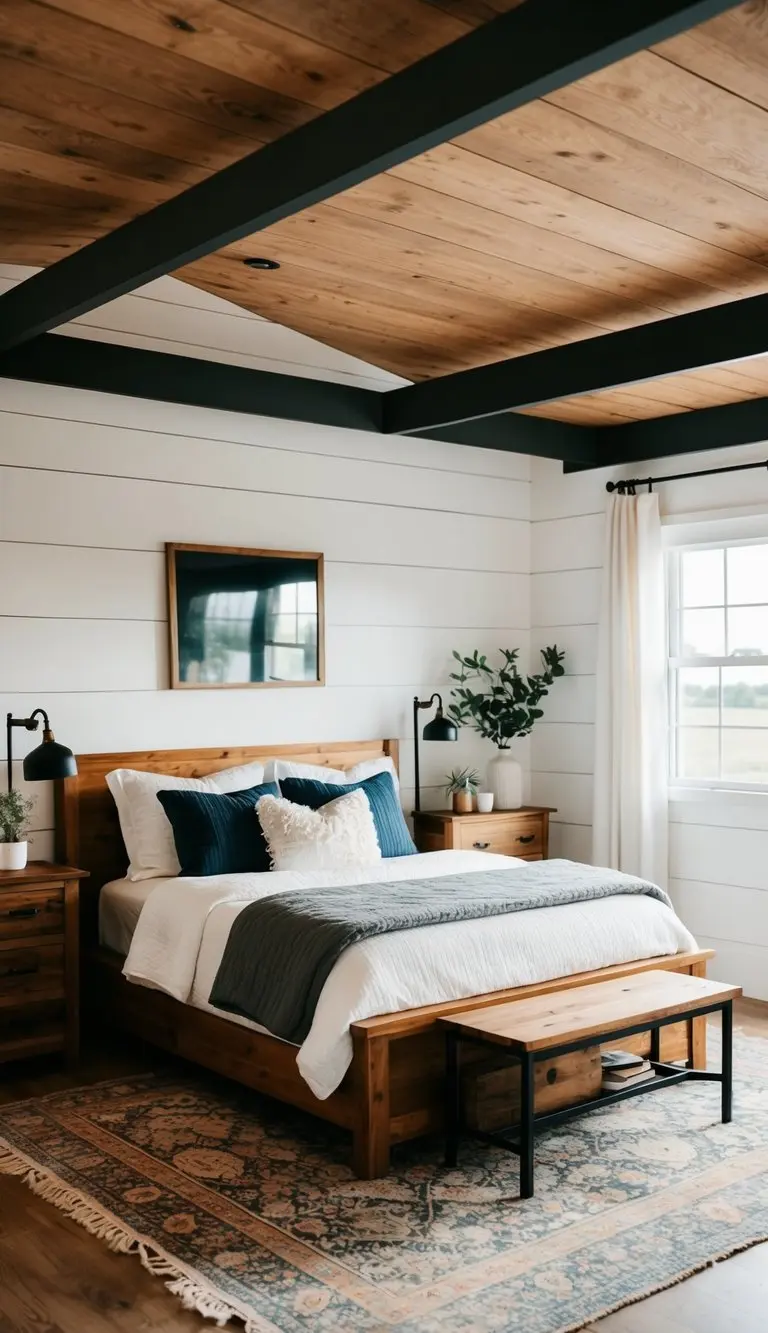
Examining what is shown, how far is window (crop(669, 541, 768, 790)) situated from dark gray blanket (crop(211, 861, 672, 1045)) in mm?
1538

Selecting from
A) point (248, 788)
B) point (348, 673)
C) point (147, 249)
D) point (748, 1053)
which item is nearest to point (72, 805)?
point (248, 788)

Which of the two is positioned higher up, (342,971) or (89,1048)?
(342,971)

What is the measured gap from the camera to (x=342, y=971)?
11.9ft

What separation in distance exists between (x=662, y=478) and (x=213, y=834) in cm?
280

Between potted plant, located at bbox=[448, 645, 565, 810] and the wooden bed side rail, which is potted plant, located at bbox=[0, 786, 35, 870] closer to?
the wooden bed side rail

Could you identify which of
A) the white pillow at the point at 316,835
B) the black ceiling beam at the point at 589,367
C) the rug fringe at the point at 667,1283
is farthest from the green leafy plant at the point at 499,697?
the rug fringe at the point at 667,1283

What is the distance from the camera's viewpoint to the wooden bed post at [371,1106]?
3510mm

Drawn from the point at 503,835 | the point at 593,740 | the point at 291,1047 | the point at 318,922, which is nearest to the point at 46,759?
the point at 318,922

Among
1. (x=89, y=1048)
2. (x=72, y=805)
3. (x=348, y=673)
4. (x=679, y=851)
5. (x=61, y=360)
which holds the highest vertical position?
(x=61, y=360)

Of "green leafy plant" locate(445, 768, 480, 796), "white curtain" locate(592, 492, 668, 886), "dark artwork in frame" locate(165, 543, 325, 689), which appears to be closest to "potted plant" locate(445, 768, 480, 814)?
"green leafy plant" locate(445, 768, 480, 796)

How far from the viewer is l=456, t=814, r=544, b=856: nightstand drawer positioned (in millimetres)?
5922

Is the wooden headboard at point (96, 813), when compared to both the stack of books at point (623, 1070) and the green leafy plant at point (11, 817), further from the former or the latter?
the stack of books at point (623, 1070)

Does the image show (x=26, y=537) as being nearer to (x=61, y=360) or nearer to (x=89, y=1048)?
(x=61, y=360)

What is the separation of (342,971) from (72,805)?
1.69m
